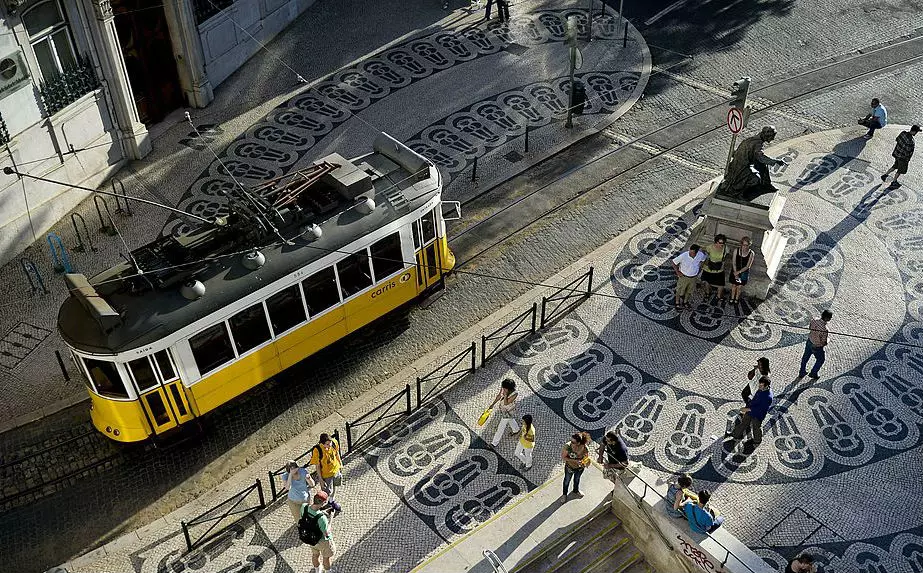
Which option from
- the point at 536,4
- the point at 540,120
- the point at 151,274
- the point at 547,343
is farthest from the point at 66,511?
the point at 536,4

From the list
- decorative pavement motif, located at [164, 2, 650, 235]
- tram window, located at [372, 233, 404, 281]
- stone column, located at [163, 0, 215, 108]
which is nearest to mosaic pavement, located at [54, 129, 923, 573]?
tram window, located at [372, 233, 404, 281]

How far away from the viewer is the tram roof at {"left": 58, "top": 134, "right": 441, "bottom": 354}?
1400 cm

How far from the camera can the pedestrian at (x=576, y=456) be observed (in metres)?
13.5

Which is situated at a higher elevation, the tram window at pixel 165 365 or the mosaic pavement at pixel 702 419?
the tram window at pixel 165 365

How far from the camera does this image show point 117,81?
21422mm

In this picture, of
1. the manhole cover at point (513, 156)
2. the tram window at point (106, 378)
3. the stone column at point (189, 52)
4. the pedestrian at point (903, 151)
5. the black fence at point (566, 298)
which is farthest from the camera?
the stone column at point (189, 52)

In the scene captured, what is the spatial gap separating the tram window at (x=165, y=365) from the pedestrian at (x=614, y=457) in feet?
22.2

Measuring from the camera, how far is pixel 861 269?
18891mm

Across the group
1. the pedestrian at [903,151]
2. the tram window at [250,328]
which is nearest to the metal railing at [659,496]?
the tram window at [250,328]

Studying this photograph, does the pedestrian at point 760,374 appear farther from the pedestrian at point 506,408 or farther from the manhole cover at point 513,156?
the manhole cover at point 513,156

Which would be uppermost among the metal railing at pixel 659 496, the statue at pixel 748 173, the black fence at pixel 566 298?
the statue at pixel 748 173

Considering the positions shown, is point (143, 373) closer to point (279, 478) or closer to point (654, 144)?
point (279, 478)

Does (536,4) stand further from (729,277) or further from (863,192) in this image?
(729,277)

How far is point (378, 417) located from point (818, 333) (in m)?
7.65
